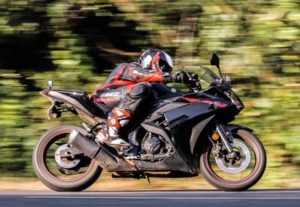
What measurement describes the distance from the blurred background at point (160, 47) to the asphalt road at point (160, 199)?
2.04m

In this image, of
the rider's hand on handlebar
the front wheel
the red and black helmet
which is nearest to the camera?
the front wheel

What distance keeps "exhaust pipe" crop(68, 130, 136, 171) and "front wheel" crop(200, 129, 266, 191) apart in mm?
823

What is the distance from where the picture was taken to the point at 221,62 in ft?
32.7

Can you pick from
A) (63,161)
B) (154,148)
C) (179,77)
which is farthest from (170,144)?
(63,161)

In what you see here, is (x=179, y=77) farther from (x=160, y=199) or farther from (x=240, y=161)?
(x=160, y=199)

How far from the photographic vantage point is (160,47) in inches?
414

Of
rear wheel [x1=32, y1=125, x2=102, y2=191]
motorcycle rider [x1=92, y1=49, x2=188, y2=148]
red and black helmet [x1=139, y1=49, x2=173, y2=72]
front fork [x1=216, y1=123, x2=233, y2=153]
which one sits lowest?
rear wheel [x1=32, y1=125, x2=102, y2=191]

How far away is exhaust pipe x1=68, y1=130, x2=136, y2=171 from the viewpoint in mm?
7723

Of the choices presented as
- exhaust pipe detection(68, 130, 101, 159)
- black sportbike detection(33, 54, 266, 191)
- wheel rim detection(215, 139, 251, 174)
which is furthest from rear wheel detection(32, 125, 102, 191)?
wheel rim detection(215, 139, 251, 174)

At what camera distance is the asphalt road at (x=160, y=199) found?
6.37m

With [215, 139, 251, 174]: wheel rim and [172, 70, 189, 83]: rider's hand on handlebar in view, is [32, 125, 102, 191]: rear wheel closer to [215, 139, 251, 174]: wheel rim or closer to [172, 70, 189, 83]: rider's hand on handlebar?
[172, 70, 189, 83]: rider's hand on handlebar

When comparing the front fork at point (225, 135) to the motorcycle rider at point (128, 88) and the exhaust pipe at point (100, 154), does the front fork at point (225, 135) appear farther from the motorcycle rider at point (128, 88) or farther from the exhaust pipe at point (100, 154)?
the exhaust pipe at point (100, 154)

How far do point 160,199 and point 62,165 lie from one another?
4.85 ft

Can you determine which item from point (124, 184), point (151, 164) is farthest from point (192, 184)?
point (151, 164)
